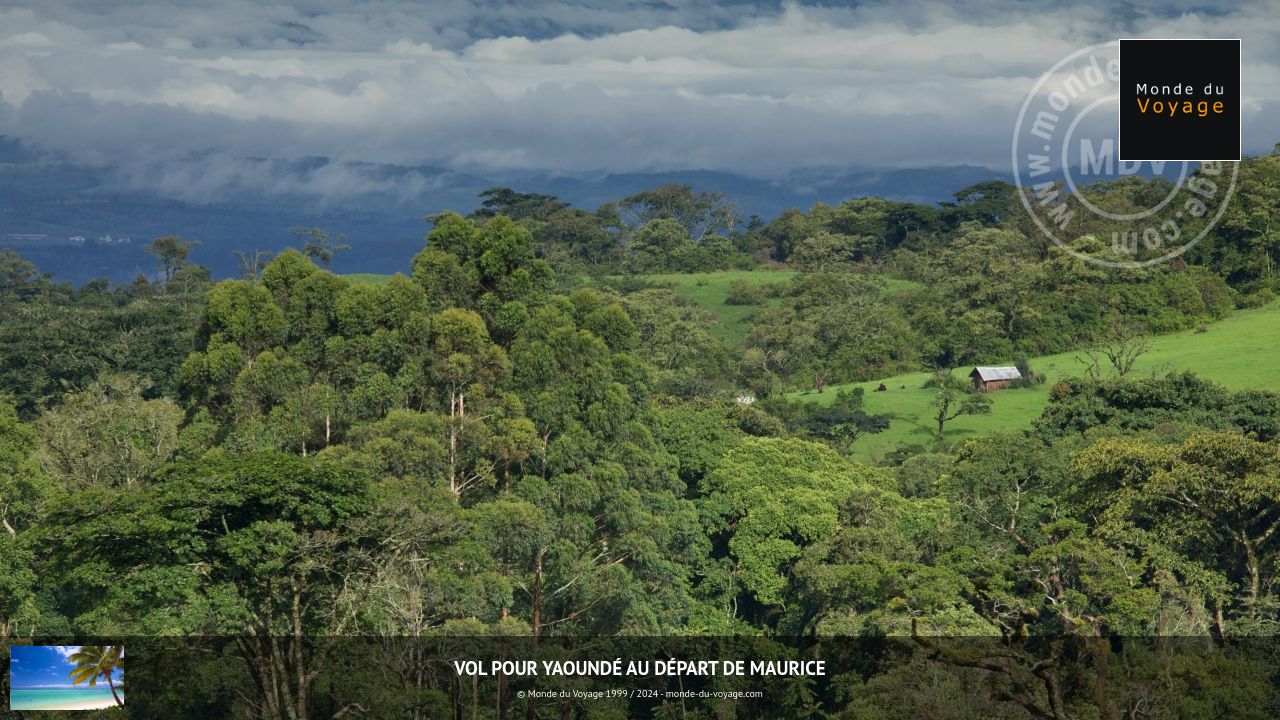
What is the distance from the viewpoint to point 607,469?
100 ft

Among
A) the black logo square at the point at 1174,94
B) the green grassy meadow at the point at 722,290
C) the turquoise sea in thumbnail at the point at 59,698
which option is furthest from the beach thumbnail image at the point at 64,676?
the green grassy meadow at the point at 722,290

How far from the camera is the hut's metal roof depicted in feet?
189

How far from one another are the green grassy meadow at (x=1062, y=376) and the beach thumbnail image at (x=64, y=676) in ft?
111

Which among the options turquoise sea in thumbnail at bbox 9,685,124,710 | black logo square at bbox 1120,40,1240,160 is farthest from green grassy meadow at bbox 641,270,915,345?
turquoise sea in thumbnail at bbox 9,685,124,710

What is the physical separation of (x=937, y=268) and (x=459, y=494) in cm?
5878

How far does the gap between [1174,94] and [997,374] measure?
17.2 m

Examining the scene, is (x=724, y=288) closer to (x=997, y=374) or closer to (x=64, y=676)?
(x=997, y=374)

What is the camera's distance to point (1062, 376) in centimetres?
5653

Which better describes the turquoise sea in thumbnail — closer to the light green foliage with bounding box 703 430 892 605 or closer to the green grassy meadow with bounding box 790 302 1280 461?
the light green foliage with bounding box 703 430 892 605

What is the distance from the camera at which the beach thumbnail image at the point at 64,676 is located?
19.3 m

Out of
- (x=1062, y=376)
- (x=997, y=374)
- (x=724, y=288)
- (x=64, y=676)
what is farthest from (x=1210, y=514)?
(x=724, y=288)

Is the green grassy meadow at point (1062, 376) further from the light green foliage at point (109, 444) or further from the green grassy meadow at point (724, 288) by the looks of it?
the light green foliage at point (109, 444)

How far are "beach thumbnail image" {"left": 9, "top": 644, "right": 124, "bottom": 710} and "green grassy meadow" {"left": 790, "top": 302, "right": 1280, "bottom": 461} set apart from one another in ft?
111

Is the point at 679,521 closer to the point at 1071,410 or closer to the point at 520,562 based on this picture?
the point at 520,562
